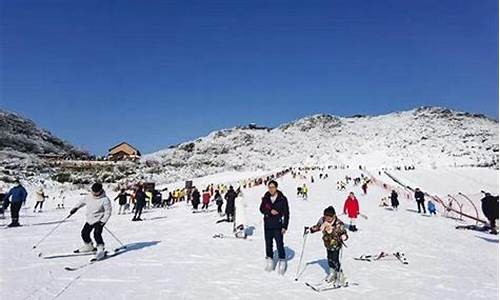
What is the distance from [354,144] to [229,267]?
150318 millimetres

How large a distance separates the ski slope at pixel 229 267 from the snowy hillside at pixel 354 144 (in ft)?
285

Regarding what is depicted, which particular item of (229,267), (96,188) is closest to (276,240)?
(229,267)

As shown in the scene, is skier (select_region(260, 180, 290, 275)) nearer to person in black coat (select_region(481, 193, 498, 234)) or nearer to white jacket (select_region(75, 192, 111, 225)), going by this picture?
white jacket (select_region(75, 192, 111, 225))

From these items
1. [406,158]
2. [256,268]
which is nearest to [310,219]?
[256,268]

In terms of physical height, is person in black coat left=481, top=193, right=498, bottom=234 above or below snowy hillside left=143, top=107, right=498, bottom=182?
below

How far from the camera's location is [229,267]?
379 inches

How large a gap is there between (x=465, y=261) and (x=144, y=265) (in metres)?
7.48

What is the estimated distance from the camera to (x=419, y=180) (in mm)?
56594

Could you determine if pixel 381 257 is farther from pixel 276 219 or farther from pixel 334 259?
pixel 276 219

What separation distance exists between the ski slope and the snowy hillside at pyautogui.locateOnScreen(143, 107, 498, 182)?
285ft

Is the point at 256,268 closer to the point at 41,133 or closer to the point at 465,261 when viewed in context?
the point at 465,261

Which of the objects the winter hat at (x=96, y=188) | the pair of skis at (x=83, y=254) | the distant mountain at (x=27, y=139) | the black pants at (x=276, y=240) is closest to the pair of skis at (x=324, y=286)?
the black pants at (x=276, y=240)

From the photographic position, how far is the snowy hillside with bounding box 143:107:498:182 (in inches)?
4616

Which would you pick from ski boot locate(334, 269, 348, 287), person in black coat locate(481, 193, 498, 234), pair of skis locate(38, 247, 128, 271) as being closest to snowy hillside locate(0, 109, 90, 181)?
pair of skis locate(38, 247, 128, 271)
